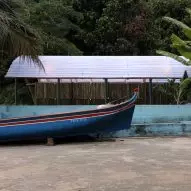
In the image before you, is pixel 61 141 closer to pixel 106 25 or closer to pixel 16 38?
pixel 16 38

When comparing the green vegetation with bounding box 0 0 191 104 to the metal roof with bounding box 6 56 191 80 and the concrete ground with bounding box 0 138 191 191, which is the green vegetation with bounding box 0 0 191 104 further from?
the concrete ground with bounding box 0 138 191 191

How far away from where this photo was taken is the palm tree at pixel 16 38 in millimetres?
13210

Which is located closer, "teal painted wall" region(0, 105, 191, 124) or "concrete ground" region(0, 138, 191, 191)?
"concrete ground" region(0, 138, 191, 191)

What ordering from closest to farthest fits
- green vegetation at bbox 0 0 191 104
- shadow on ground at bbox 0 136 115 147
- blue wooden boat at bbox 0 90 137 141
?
blue wooden boat at bbox 0 90 137 141 → shadow on ground at bbox 0 136 115 147 → green vegetation at bbox 0 0 191 104

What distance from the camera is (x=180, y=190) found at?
671 cm

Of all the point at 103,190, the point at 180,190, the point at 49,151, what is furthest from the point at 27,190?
the point at 49,151

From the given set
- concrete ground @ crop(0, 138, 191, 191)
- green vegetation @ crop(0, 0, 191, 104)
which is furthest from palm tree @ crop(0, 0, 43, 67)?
green vegetation @ crop(0, 0, 191, 104)

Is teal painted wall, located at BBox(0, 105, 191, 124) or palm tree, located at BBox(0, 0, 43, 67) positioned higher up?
palm tree, located at BBox(0, 0, 43, 67)

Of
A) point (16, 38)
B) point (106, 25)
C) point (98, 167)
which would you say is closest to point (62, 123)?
point (16, 38)

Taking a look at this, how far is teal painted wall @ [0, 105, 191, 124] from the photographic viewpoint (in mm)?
15539

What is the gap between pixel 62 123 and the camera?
1313cm

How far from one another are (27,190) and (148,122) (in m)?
9.36

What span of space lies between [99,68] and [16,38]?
558cm

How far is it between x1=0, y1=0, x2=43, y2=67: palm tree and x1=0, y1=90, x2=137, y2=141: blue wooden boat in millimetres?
1970
